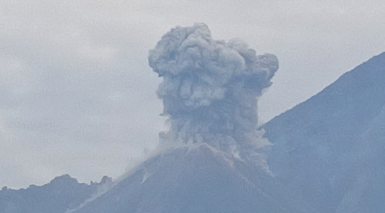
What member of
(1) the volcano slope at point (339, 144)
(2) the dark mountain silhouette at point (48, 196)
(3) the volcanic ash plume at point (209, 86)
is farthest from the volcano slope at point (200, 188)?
(2) the dark mountain silhouette at point (48, 196)

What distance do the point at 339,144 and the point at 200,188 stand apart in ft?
89.5

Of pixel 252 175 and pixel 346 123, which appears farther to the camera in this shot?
pixel 346 123

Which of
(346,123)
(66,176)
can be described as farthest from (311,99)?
(66,176)

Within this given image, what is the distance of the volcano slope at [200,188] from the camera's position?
412 feet

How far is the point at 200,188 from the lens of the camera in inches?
5010

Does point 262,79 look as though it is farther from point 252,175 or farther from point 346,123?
point 346,123

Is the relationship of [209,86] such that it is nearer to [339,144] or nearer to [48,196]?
[339,144]

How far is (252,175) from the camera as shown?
13050 centimetres

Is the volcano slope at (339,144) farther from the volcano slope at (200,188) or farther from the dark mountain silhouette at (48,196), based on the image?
the dark mountain silhouette at (48,196)

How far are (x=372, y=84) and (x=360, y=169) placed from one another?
17590mm

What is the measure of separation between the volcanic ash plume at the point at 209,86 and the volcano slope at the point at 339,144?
1299cm

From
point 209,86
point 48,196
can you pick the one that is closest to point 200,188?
point 209,86

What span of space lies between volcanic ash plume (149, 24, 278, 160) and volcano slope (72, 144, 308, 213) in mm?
1629

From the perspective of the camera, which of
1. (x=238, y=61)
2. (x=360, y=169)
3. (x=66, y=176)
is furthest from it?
(x=66, y=176)
